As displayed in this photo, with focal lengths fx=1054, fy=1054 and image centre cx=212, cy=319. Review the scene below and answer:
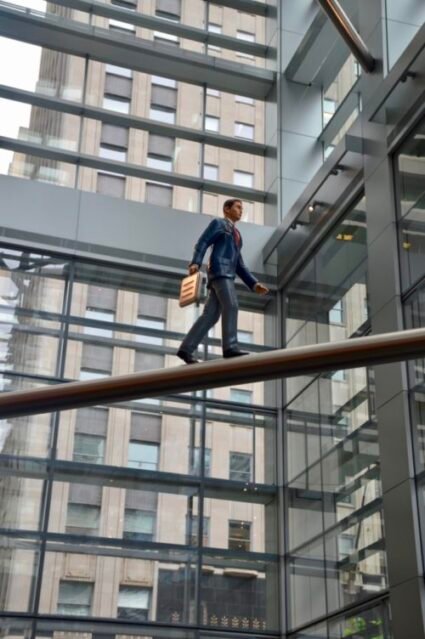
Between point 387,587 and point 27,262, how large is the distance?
9.80m

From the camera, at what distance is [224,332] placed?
30.0 feet

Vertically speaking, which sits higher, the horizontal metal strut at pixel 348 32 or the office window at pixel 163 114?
the office window at pixel 163 114

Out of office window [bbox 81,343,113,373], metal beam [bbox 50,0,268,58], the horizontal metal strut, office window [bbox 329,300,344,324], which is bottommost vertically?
office window [bbox 81,343,113,373]

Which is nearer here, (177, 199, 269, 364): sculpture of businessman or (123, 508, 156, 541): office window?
(177, 199, 269, 364): sculpture of businessman

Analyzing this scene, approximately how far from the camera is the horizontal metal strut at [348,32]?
17.1m

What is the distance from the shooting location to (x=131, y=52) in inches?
944

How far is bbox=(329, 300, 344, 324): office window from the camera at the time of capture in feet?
65.1

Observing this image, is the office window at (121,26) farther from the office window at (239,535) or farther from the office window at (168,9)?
the office window at (239,535)

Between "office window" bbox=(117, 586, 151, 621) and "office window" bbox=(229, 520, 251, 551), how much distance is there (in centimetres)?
195

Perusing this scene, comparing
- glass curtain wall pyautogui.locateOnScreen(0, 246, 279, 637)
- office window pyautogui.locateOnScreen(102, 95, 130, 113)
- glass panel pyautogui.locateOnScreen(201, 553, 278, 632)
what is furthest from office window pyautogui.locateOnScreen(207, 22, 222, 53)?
glass panel pyautogui.locateOnScreen(201, 553, 278, 632)

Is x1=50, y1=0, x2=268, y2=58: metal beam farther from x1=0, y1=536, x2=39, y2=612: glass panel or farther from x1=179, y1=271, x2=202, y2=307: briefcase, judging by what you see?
x1=179, y1=271, x2=202, y2=307: briefcase

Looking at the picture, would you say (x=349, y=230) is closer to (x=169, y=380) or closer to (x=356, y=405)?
(x=356, y=405)

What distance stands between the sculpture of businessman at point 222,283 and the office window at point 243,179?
45.7 ft

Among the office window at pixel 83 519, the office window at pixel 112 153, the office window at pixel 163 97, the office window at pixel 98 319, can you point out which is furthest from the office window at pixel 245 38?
the office window at pixel 83 519
